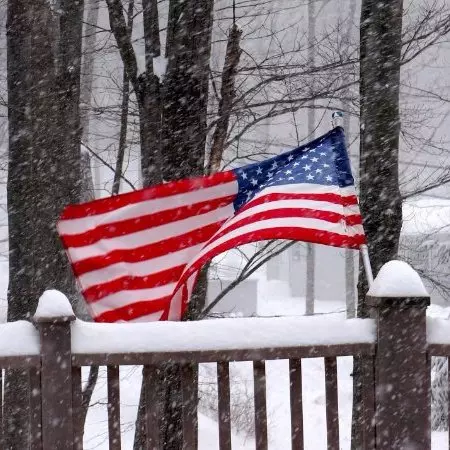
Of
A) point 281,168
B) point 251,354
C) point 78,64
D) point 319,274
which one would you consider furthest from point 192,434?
point 319,274

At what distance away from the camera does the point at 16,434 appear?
20.6ft

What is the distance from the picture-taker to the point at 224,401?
3.69 metres

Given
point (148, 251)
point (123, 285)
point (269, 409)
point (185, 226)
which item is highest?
point (185, 226)

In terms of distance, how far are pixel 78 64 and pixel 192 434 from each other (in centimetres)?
512

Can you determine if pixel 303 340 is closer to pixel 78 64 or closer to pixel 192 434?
pixel 192 434

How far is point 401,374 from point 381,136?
3.18m

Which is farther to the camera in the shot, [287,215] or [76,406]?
[287,215]

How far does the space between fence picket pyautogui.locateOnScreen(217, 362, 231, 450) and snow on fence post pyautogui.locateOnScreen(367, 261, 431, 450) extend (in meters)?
0.73

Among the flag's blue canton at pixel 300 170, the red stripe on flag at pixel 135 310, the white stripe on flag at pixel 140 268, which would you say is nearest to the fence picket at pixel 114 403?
the red stripe on flag at pixel 135 310

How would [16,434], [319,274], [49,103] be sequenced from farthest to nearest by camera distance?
[319,274]
[49,103]
[16,434]

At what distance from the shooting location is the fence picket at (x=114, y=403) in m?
3.62

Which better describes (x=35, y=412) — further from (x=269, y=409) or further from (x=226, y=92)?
(x=269, y=409)

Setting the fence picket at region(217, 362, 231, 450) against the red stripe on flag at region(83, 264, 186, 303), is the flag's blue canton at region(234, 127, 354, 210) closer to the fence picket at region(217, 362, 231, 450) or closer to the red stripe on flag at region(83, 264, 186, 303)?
the red stripe on flag at region(83, 264, 186, 303)

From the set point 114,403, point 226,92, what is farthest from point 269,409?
point 114,403
